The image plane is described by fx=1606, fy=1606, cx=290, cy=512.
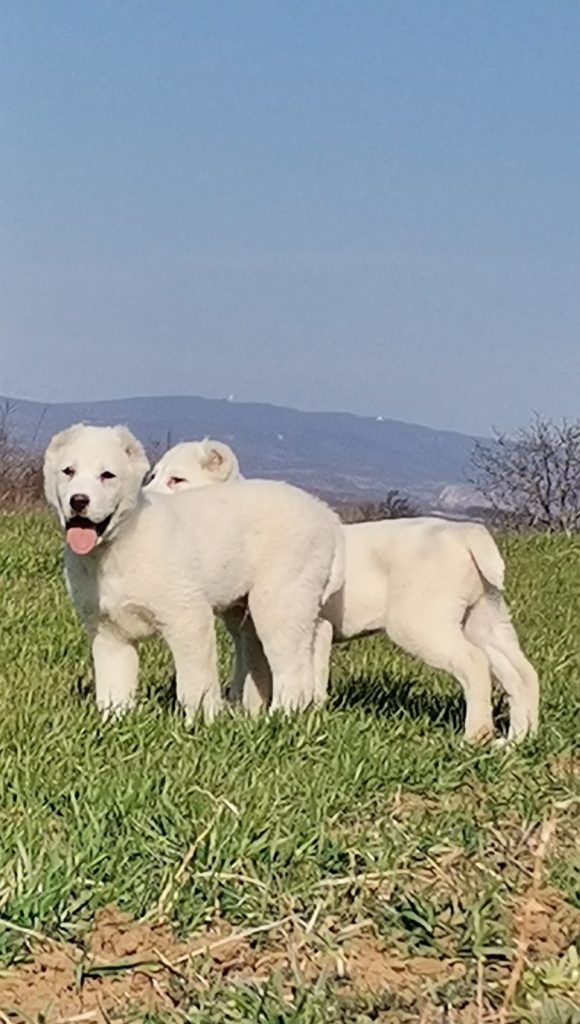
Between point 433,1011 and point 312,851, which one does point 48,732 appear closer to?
point 312,851

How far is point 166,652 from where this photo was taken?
9.06 metres

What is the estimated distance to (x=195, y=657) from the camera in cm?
671

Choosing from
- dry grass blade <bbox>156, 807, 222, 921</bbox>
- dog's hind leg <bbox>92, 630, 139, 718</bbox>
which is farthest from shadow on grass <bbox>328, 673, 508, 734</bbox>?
dry grass blade <bbox>156, 807, 222, 921</bbox>

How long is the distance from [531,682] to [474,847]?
2336 mm

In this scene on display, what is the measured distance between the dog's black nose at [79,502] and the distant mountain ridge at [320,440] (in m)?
10.2

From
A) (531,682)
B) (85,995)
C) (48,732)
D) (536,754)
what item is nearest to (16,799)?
(48,732)

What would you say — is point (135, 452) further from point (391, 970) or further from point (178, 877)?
point (391, 970)

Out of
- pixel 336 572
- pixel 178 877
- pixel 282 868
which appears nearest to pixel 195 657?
pixel 336 572

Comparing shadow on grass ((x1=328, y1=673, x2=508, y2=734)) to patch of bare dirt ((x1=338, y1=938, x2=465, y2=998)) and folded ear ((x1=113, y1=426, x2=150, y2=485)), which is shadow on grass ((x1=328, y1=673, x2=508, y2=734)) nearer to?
folded ear ((x1=113, y1=426, x2=150, y2=485))

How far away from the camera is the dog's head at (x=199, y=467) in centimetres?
808

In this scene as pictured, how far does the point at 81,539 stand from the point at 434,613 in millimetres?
1658

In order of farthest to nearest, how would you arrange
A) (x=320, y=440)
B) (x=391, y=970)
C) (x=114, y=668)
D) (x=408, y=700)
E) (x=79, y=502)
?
(x=320, y=440) < (x=408, y=700) < (x=114, y=668) < (x=79, y=502) < (x=391, y=970)

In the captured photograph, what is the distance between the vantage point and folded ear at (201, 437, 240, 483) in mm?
8117

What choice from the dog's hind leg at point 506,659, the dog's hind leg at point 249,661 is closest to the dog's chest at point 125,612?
the dog's hind leg at point 249,661
